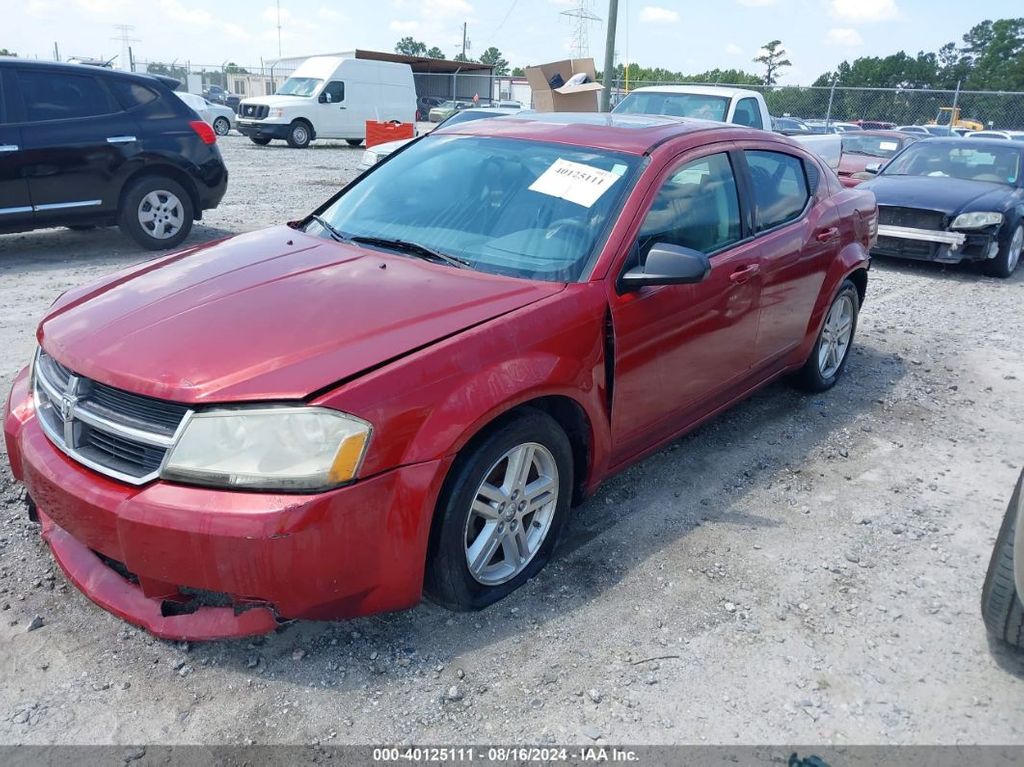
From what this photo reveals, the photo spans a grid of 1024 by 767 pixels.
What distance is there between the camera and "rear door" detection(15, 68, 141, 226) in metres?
7.17

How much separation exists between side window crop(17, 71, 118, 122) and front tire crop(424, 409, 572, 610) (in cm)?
665

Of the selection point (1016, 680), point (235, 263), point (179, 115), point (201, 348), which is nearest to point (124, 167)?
point (179, 115)

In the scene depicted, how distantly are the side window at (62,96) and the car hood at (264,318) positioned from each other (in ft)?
16.8

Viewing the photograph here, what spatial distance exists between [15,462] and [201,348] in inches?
36.7

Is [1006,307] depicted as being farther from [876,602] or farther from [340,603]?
[340,603]

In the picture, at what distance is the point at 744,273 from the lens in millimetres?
3805

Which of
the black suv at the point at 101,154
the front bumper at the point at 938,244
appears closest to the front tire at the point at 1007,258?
the front bumper at the point at 938,244

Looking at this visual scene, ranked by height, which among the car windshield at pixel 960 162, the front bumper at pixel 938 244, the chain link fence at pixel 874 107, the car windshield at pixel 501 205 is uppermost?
the chain link fence at pixel 874 107

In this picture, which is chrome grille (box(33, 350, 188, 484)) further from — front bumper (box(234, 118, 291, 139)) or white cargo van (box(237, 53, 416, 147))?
white cargo van (box(237, 53, 416, 147))

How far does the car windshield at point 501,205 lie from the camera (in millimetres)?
3131

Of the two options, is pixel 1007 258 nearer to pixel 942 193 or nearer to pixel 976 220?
pixel 976 220

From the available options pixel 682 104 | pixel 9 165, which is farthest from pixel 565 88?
pixel 9 165

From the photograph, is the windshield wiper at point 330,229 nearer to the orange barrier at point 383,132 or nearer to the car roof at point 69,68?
the car roof at point 69,68

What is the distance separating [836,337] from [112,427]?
4376mm
